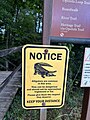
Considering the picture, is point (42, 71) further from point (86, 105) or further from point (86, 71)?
point (86, 105)

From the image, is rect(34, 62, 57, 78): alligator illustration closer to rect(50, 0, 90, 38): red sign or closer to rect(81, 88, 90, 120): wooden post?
rect(50, 0, 90, 38): red sign

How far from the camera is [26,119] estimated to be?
342 centimetres

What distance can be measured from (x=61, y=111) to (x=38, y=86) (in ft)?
7.20

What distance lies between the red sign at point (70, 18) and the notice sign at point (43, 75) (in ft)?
0.55

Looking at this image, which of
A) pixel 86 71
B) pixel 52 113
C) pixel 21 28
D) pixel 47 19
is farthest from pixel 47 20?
pixel 21 28

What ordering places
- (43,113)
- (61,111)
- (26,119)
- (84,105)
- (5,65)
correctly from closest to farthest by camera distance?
(43,113)
(84,105)
(26,119)
(61,111)
(5,65)

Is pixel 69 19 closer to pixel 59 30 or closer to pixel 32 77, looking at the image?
pixel 59 30

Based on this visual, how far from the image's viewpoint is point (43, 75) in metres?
1.61

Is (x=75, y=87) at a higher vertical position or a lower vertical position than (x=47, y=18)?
lower

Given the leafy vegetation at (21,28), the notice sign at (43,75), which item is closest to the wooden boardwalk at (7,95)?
the leafy vegetation at (21,28)

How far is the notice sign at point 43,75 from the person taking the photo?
1.56 m

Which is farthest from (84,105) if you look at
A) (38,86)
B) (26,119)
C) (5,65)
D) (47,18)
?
(5,65)

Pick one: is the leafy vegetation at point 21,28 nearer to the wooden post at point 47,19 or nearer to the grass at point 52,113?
the grass at point 52,113

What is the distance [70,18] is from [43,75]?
1.60 feet
